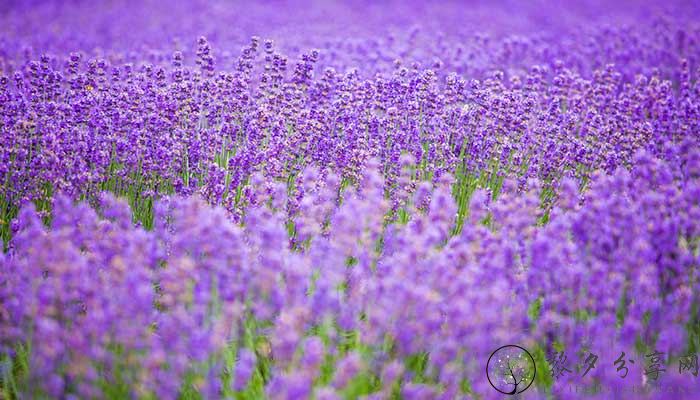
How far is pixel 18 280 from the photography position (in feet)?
7.32

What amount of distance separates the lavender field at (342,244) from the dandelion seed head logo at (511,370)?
1 cm

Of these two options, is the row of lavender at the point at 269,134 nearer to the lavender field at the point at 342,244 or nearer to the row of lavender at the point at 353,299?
the lavender field at the point at 342,244

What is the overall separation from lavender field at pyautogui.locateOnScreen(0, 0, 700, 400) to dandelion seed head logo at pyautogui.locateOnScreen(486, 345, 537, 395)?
0.01 meters

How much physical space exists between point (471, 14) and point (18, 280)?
48.1ft

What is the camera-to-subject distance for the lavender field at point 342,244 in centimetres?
196

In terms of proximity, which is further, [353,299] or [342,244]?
[353,299]

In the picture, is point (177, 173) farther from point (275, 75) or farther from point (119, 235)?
point (119, 235)

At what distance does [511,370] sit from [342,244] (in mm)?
1003

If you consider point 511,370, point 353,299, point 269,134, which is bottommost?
point 511,370

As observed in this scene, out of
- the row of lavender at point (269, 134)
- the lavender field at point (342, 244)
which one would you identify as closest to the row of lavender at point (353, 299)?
the lavender field at point (342, 244)

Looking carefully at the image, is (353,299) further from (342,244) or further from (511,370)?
(511,370)

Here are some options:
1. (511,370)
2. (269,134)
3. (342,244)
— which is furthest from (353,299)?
(269,134)

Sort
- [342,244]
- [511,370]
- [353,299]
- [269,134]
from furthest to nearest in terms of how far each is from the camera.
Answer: [269,134]
[511,370]
[353,299]
[342,244]

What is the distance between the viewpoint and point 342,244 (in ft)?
7.18
